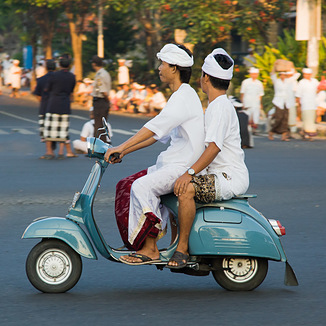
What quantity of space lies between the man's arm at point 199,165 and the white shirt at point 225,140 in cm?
4

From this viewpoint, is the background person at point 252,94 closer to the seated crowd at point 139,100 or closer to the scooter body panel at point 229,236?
the seated crowd at point 139,100

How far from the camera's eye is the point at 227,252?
540 cm

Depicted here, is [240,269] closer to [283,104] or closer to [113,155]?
[113,155]

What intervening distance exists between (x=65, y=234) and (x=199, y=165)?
100 cm

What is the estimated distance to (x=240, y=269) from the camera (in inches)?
220

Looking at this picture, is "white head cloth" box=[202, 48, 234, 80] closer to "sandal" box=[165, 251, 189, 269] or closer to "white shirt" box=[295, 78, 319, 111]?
"sandal" box=[165, 251, 189, 269]

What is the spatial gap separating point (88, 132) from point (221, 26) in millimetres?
12270

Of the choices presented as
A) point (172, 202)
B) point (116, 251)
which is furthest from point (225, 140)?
point (116, 251)

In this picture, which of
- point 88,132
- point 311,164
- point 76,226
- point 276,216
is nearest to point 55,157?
point 88,132

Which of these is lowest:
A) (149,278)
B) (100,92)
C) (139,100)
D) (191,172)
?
(149,278)

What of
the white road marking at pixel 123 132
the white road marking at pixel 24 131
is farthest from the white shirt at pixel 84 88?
the white road marking at pixel 123 132

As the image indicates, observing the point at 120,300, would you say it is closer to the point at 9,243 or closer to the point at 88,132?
the point at 9,243

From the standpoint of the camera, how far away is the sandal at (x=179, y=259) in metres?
5.34

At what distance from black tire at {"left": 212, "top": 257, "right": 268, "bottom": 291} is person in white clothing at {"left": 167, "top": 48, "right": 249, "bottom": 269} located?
0.35m
